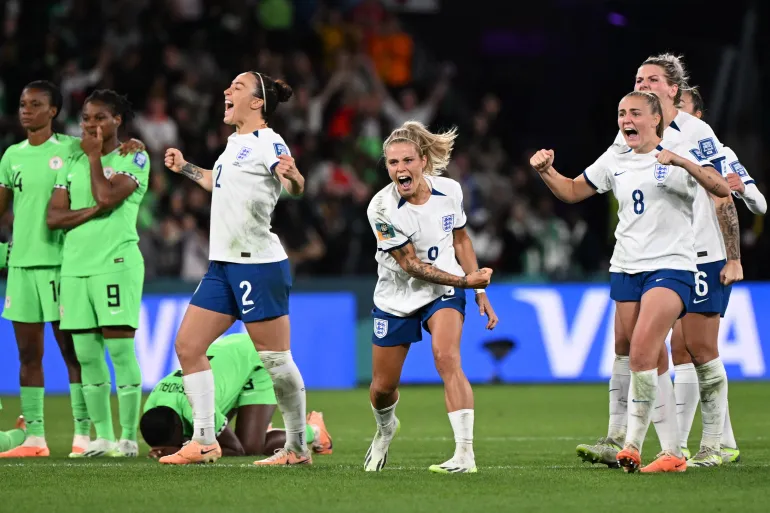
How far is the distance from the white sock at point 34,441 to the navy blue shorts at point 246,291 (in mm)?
2038

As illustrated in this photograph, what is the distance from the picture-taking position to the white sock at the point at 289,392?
26.0ft

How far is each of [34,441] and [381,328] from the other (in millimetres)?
3087

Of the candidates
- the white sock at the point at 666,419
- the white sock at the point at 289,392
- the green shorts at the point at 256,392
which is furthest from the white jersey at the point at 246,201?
the white sock at the point at 666,419

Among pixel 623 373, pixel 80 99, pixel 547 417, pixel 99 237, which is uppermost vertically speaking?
pixel 80 99

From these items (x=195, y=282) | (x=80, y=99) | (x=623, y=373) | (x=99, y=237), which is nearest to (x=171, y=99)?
(x=80, y=99)

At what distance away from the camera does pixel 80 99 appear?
17219 millimetres

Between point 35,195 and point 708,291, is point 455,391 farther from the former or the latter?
point 35,195

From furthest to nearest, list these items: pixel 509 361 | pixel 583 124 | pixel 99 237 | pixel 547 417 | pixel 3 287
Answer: pixel 583 124
pixel 509 361
pixel 3 287
pixel 547 417
pixel 99 237

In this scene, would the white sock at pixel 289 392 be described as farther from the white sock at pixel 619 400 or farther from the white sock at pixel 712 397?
the white sock at pixel 712 397

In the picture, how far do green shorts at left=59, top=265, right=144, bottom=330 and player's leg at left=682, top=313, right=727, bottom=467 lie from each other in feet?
12.7

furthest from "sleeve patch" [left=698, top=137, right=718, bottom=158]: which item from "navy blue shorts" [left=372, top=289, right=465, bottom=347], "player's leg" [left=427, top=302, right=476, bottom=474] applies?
"player's leg" [left=427, top=302, right=476, bottom=474]

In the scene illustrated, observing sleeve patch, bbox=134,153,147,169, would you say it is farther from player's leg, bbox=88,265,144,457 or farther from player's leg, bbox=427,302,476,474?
player's leg, bbox=427,302,476,474

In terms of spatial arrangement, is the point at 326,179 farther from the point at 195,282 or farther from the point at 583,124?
the point at 583,124

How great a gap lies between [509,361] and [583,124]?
7.59 metres
